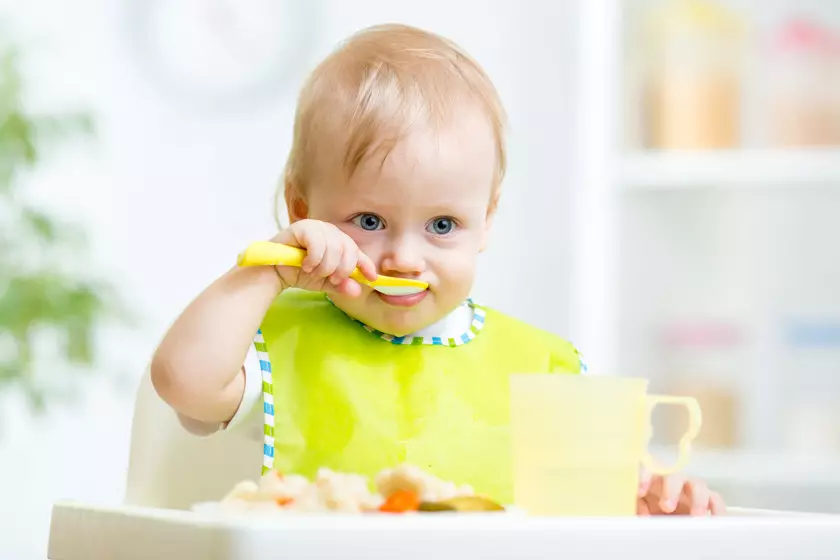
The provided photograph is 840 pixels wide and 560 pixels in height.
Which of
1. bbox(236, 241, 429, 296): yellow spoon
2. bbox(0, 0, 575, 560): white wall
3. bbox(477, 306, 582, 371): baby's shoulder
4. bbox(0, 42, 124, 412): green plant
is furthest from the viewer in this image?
bbox(0, 0, 575, 560): white wall

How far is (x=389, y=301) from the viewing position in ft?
3.52

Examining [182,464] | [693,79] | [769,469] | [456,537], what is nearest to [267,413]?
[182,464]

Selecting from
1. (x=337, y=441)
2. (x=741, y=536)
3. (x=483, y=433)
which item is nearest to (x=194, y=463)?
(x=337, y=441)

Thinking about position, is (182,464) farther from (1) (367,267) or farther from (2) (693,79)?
(2) (693,79)

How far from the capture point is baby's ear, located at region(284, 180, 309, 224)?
3.73 ft

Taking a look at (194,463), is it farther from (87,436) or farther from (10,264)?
(87,436)

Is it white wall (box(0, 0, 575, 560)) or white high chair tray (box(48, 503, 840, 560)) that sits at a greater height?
white wall (box(0, 0, 575, 560))

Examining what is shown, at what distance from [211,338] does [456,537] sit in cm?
38

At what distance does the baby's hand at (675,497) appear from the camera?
3.03ft

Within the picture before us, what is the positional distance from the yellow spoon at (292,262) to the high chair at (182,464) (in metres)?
0.19

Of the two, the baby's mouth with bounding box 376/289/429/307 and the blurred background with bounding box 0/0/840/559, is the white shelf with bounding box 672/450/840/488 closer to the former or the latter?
the blurred background with bounding box 0/0/840/559

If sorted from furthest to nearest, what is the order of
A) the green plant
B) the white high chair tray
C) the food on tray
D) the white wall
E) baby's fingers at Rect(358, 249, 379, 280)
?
the white wall < the green plant < baby's fingers at Rect(358, 249, 379, 280) < the food on tray < the white high chair tray

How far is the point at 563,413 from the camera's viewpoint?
0.76 meters

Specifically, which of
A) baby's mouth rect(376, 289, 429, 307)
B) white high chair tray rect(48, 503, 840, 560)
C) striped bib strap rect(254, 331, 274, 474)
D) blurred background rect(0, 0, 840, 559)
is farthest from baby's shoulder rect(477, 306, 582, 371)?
blurred background rect(0, 0, 840, 559)
